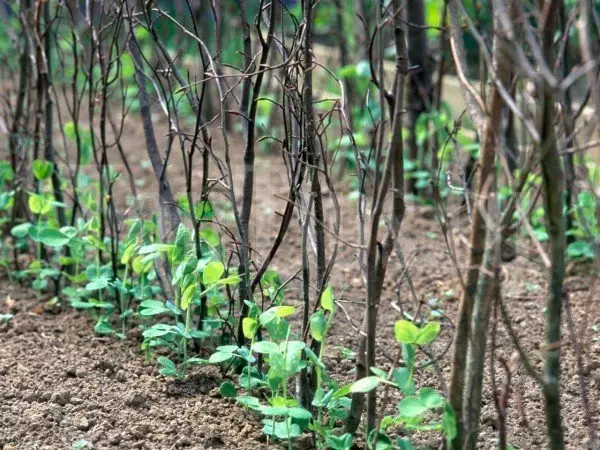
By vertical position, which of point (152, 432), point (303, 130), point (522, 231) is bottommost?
point (152, 432)

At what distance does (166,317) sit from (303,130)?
1.09 meters

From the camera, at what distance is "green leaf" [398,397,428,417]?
1958mm

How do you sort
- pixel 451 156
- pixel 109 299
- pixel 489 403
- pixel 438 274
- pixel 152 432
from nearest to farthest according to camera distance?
pixel 152 432 < pixel 489 403 < pixel 109 299 < pixel 438 274 < pixel 451 156

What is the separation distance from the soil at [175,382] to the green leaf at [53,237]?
331 millimetres

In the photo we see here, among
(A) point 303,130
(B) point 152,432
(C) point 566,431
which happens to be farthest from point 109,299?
(C) point 566,431

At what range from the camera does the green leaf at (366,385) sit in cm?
196

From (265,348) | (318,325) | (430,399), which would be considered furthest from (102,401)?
(430,399)

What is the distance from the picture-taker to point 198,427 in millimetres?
2465

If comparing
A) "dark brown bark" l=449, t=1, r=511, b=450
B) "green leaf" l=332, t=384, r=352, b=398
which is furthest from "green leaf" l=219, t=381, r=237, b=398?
"dark brown bark" l=449, t=1, r=511, b=450

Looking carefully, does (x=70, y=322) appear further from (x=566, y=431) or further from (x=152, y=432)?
(x=566, y=431)

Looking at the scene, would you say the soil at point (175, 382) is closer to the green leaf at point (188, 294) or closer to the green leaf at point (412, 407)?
the green leaf at point (412, 407)

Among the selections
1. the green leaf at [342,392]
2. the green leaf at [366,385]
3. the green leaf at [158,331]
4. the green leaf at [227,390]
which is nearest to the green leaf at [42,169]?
the green leaf at [158,331]

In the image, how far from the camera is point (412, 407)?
1.97m

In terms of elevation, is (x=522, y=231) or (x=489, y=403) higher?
(x=522, y=231)
